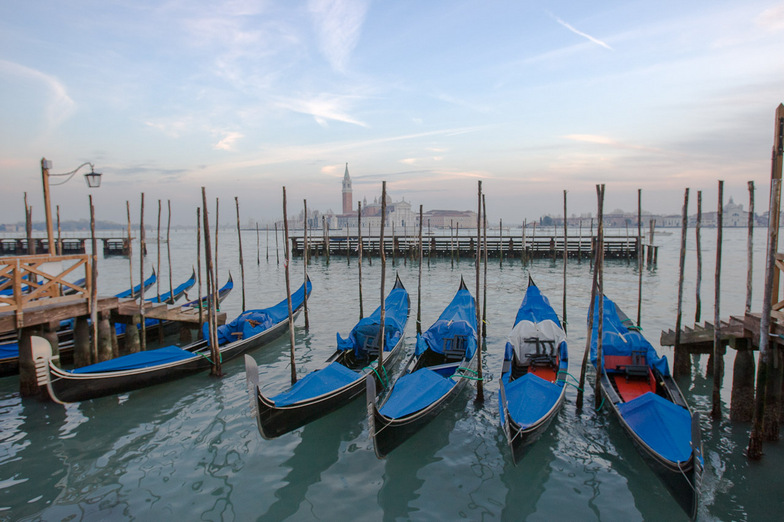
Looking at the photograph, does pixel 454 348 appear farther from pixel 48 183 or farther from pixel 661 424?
pixel 48 183

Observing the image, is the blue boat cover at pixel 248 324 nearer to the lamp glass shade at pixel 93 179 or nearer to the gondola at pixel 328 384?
the gondola at pixel 328 384

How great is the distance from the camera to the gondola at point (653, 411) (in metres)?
3.28

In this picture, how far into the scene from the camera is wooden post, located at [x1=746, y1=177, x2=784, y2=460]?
3738 mm

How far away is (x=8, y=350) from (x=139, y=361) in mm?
2489

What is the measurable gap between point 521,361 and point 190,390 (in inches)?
185

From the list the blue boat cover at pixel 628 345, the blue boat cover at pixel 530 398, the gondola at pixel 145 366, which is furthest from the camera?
the blue boat cover at pixel 628 345

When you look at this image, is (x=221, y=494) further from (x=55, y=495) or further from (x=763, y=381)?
(x=763, y=381)

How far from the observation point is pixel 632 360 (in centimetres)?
568

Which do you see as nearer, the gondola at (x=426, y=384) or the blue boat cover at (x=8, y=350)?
the gondola at (x=426, y=384)

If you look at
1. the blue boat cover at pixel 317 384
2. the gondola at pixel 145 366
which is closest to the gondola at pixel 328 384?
the blue boat cover at pixel 317 384

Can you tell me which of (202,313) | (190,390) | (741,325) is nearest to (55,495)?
(190,390)

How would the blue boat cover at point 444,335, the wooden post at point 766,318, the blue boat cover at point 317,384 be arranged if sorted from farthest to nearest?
the blue boat cover at point 444,335 < the blue boat cover at point 317,384 < the wooden post at point 766,318

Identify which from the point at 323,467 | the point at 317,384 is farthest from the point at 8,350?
the point at 323,467

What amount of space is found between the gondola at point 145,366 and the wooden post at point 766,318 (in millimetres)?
6636
